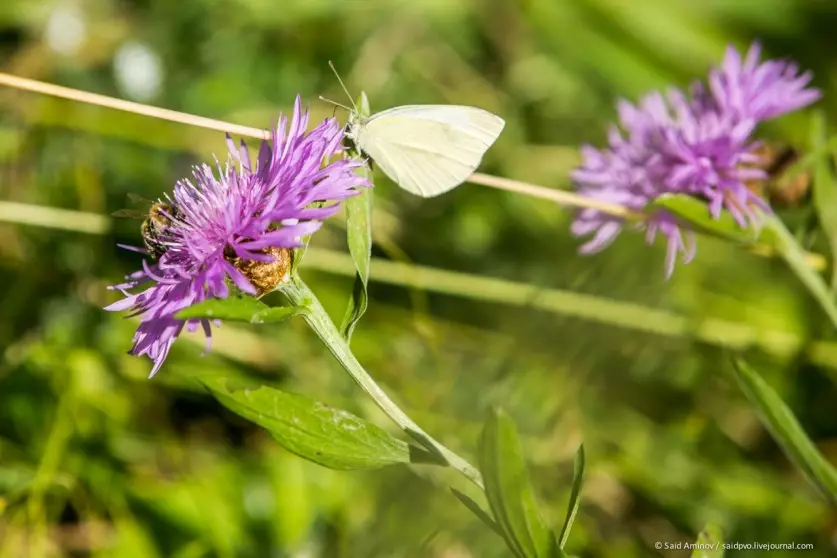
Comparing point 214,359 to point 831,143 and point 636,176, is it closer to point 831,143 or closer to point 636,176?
point 636,176

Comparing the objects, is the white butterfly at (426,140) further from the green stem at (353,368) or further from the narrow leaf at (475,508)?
the narrow leaf at (475,508)

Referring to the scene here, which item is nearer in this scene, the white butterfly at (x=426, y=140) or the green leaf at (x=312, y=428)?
the green leaf at (x=312, y=428)

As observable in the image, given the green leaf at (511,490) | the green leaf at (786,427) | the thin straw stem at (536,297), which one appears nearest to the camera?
the green leaf at (511,490)

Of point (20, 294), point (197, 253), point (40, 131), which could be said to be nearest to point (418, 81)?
point (40, 131)

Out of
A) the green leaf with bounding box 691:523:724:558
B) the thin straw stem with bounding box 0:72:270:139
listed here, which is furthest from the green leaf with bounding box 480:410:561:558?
the thin straw stem with bounding box 0:72:270:139

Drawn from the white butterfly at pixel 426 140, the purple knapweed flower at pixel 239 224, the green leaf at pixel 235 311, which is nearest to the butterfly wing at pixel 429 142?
the white butterfly at pixel 426 140

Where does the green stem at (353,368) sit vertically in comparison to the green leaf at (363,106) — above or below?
below
